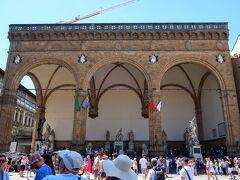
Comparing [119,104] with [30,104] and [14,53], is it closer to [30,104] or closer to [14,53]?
[14,53]

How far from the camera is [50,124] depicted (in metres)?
22.4

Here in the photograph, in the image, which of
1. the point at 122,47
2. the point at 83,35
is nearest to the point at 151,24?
the point at 122,47

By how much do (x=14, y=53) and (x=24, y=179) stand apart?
34.1 feet

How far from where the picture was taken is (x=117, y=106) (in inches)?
888

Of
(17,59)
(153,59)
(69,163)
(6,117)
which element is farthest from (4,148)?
(69,163)

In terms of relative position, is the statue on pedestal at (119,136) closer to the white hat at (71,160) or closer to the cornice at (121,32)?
the cornice at (121,32)

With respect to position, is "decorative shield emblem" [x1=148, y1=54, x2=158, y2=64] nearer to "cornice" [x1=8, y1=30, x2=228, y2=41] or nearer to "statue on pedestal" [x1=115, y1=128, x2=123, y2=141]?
"cornice" [x1=8, y1=30, x2=228, y2=41]

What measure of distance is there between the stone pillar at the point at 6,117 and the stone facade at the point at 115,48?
0.06 meters

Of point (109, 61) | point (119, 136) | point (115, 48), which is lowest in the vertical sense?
point (119, 136)

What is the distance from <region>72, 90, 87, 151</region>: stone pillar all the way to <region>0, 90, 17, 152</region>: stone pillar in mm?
4393

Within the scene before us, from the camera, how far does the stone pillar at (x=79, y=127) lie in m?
15.4

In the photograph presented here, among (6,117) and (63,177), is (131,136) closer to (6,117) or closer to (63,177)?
(6,117)

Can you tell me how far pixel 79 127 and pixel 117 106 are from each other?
7324 millimetres

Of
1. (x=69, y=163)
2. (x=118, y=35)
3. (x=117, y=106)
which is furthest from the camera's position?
(x=117, y=106)
